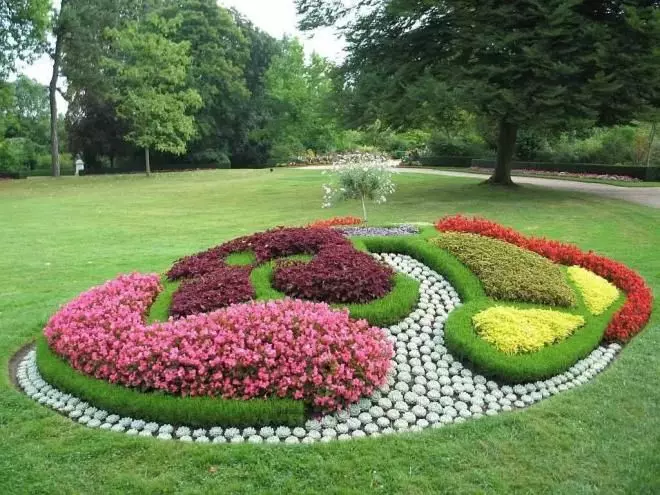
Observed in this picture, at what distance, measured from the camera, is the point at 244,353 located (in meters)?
4.71

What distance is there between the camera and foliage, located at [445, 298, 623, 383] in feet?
17.2

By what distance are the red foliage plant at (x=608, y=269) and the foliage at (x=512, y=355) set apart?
0.39 metres

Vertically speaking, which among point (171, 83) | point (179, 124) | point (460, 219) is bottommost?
point (460, 219)

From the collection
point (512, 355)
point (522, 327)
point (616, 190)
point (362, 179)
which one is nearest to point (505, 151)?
point (616, 190)

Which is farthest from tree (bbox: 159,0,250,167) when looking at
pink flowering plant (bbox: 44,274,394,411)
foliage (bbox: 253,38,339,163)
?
pink flowering plant (bbox: 44,274,394,411)

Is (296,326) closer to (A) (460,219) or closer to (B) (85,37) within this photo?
(A) (460,219)

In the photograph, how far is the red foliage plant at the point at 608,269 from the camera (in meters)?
6.43

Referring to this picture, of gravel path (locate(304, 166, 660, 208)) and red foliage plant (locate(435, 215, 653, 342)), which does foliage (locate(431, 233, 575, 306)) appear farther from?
gravel path (locate(304, 166, 660, 208))

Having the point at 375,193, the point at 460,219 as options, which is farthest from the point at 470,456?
the point at 375,193

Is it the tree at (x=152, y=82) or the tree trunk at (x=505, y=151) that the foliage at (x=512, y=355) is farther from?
the tree at (x=152, y=82)

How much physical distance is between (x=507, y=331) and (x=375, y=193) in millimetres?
5759

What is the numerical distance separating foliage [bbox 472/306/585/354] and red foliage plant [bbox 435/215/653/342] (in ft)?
1.69

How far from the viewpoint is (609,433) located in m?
4.33

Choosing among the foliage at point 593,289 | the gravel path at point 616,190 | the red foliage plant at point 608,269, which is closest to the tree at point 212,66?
the gravel path at point 616,190
